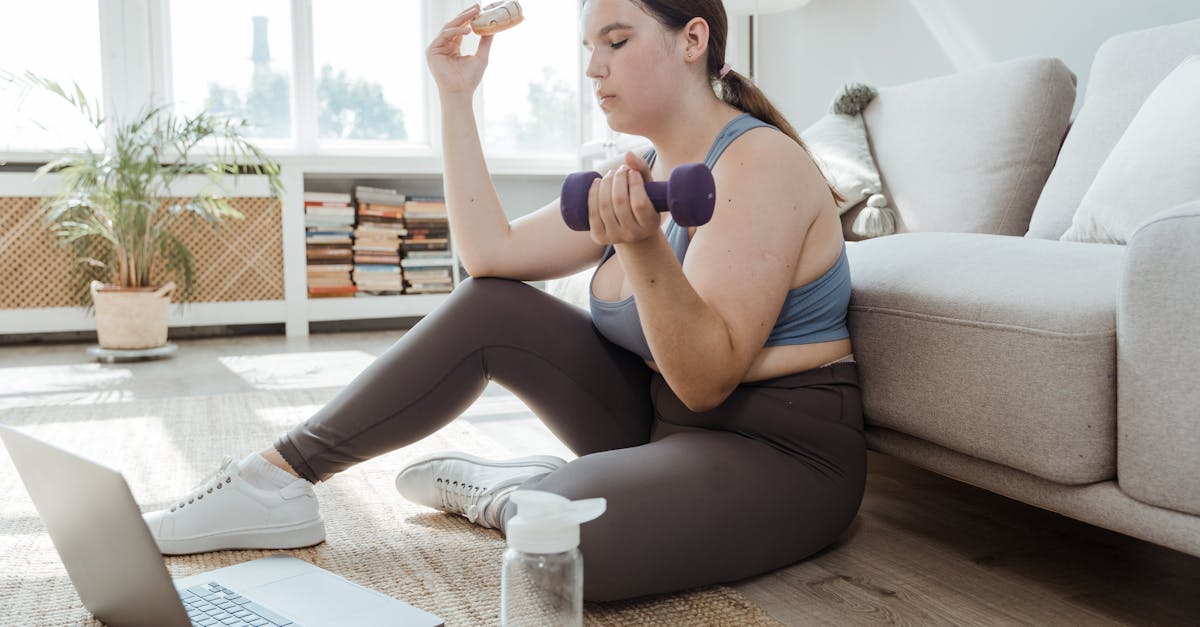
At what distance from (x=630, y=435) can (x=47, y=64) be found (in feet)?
12.1

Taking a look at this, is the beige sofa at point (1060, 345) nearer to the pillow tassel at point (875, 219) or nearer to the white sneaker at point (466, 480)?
the pillow tassel at point (875, 219)

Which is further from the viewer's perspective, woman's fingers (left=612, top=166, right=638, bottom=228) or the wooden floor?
the wooden floor

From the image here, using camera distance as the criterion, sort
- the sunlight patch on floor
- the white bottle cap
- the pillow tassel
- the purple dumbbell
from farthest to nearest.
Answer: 1. the sunlight patch on floor
2. the pillow tassel
3. the purple dumbbell
4. the white bottle cap

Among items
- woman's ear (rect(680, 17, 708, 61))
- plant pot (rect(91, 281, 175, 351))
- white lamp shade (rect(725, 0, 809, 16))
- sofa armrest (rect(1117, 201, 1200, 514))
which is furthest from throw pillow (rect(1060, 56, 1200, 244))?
plant pot (rect(91, 281, 175, 351))

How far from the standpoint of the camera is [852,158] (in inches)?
85.3

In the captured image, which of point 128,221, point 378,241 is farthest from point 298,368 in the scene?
point 378,241

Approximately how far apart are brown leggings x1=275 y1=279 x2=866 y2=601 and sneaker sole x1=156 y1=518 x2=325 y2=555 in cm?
8

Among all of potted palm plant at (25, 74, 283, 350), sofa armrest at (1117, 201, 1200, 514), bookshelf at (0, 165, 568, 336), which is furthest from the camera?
bookshelf at (0, 165, 568, 336)

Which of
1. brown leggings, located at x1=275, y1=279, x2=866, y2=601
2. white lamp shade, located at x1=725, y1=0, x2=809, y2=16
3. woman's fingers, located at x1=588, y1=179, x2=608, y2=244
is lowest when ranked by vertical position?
brown leggings, located at x1=275, y1=279, x2=866, y2=601

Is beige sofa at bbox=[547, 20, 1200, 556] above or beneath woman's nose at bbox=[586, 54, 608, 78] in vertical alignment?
beneath

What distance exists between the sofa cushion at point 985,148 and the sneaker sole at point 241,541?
1363mm

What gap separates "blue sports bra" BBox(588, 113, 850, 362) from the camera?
1.21 metres

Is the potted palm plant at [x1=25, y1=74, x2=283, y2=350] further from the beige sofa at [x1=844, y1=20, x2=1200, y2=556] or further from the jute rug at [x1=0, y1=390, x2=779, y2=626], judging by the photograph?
the beige sofa at [x1=844, y1=20, x2=1200, y2=556]

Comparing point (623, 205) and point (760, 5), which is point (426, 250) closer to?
point (760, 5)
